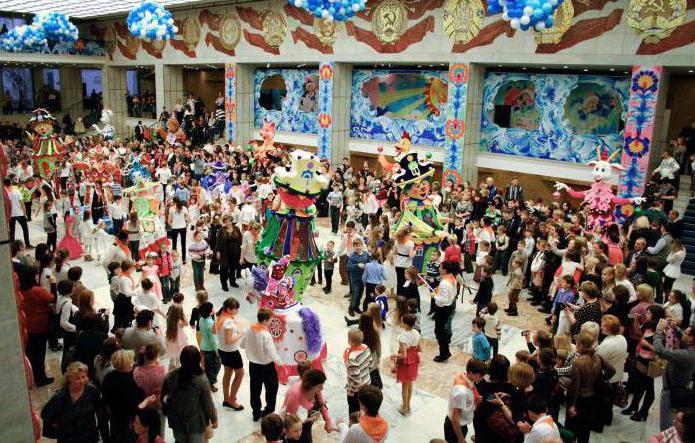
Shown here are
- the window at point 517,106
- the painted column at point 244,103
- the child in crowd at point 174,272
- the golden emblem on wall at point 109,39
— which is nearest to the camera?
the child in crowd at point 174,272

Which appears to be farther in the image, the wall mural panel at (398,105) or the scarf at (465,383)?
the wall mural panel at (398,105)

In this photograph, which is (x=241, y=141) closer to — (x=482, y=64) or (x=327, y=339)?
(x=482, y=64)

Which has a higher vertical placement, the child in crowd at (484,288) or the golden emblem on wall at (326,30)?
the golden emblem on wall at (326,30)

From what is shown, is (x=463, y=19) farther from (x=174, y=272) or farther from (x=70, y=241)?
(x=70, y=241)

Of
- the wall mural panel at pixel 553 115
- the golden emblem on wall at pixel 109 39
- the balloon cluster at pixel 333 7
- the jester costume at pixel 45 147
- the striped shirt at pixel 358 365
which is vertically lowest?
the striped shirt at pixel 358 365

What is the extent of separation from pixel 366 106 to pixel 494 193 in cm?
729

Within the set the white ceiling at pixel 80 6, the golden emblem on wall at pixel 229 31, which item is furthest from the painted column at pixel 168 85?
the golden emblem on wall at pixel 229 31

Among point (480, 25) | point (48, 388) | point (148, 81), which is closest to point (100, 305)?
point (48, 388)

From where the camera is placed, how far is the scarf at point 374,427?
406cm

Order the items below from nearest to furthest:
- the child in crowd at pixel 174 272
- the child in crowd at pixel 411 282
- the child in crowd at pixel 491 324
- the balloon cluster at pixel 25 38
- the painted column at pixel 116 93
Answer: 1. the child in crowd at pixel 491 324
2. the child in crowd at pixel 411 282
3. the child in crowd at pixel 174 272
4. the balloon cluster at pixel 25 38
5. the painted column at pixel 116 93

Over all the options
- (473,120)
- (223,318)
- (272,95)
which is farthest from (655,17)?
(272,95)

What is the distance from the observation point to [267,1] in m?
21.0

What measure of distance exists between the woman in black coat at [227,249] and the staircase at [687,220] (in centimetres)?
925

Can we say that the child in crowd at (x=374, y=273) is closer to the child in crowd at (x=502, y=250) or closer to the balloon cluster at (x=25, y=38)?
the child in crowd at (x=502, y=250)
